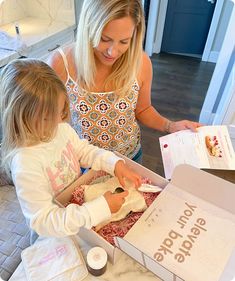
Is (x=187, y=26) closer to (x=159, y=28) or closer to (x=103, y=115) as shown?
(x=159, y=28)

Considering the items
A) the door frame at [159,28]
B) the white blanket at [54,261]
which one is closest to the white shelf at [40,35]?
the white blanket at [54,261]

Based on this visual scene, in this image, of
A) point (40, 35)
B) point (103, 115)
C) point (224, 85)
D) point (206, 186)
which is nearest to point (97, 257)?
point (206, 186)

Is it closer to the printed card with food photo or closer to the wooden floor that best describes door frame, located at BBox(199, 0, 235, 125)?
the wooden floor

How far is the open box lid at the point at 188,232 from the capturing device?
0.50m

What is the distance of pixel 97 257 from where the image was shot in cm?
54

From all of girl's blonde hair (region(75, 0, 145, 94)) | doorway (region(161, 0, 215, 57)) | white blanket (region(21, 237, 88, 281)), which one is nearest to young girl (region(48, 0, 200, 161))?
girl's blonde hair (region(75, 0, 145, 94))

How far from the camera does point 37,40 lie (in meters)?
1.81

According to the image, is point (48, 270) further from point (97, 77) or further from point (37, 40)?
point (37, 40)

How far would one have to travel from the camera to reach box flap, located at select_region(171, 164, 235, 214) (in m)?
0.62

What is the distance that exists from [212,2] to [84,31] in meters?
3.51

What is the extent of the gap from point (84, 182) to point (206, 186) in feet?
1.13

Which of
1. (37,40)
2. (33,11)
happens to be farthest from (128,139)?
(33,11)

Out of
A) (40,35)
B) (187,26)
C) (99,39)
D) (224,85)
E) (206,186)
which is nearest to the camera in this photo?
(206,186)

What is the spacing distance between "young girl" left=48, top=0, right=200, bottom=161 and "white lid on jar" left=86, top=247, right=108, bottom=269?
48 cm
